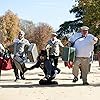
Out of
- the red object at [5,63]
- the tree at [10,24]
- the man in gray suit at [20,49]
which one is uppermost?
the tree at [10,24]

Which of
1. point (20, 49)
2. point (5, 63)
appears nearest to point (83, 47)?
point (20, 49)

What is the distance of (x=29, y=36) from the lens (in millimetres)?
93750

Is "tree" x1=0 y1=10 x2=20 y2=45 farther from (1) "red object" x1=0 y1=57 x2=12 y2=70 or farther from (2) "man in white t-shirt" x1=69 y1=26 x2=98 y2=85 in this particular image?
(2) "man in white t-shirt" x1=69 y1=26 x2=98 y2=85

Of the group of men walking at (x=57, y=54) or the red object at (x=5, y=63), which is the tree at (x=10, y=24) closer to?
the group of men walking at (x=57, y=54)

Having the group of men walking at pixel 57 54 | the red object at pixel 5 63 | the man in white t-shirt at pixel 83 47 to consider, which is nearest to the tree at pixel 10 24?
the group of men walking at pixel 57 54

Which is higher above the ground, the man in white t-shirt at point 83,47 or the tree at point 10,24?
the tree at point 10,24

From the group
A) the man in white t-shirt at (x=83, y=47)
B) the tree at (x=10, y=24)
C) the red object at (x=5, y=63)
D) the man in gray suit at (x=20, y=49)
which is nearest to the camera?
the man in white t-shirt at (x=83, y=47)

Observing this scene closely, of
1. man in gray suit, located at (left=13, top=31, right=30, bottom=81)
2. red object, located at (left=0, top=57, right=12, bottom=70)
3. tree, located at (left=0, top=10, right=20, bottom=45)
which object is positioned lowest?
red object, located at (left=0, top=57, right=12, bottom=70)

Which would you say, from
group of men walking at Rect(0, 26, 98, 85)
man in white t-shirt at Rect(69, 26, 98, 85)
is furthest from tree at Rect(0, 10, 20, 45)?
man in white t-shirt at Rect(69, 26, 98, 85)

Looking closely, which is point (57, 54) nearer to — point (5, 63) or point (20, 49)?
point (20, 49)

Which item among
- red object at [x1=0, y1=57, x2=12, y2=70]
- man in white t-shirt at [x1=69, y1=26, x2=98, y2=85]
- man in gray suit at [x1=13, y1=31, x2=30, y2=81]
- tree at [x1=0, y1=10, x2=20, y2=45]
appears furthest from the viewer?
tree at [x1=0, y1=10, x2=20, y2=45]

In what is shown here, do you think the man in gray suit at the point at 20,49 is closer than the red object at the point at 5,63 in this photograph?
Yes

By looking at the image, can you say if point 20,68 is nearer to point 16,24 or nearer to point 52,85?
point 52,85

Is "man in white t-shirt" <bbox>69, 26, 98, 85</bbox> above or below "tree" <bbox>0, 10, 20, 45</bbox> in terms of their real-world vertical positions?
below
